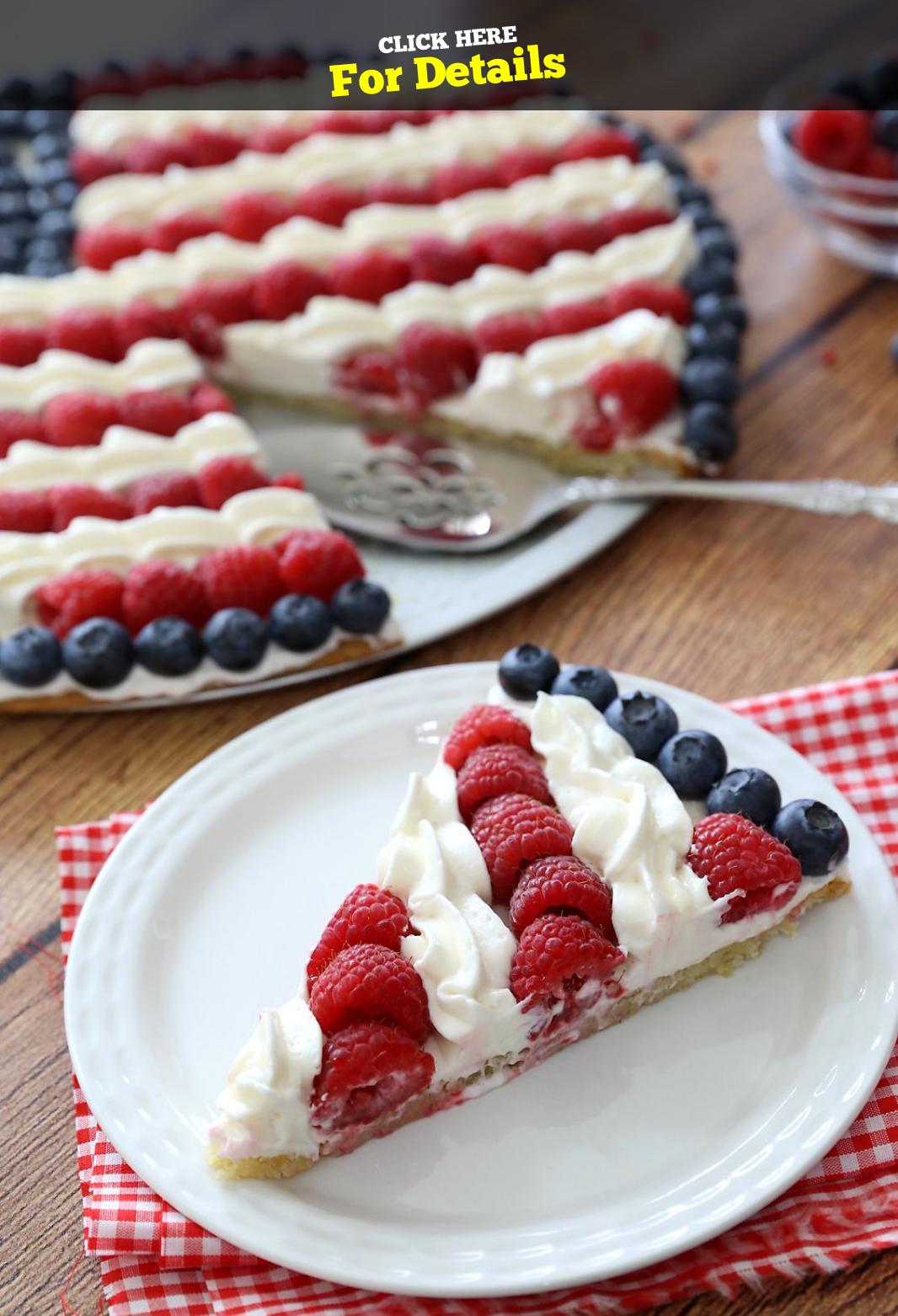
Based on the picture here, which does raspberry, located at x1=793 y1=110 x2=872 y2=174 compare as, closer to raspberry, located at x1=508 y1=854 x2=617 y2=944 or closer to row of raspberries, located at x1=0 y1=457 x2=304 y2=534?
row of raspberries, located at x1=0 y1=457 x2=304 y2=534

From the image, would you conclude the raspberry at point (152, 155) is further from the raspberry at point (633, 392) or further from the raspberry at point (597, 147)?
the raspberry at point (633, 392)

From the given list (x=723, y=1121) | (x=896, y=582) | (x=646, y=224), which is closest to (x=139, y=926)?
(x=723, y=1121)

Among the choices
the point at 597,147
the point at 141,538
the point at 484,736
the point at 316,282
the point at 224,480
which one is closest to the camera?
the point at 484,736

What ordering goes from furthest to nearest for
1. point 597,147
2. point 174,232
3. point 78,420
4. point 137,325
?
point 597,147 < point 174,232 < point 137,325 < point 78,420

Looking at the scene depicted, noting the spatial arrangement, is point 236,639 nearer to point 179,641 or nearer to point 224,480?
point 179,641

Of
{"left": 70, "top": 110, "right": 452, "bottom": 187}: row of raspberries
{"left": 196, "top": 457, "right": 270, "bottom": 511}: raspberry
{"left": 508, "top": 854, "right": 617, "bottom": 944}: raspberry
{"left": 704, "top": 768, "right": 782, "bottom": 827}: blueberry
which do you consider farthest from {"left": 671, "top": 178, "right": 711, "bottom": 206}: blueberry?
{"left": 508, "top": 854, "right": 617, "bottom": 944}: raspberry

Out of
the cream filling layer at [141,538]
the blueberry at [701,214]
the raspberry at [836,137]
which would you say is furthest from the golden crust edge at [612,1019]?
the raspberry at [836,137]

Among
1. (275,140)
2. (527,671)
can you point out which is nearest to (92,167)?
(275,140)
